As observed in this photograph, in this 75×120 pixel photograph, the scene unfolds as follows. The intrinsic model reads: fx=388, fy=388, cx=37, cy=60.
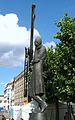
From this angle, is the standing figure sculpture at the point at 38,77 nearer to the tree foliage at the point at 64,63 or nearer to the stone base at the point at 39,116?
the stone base at the point at 39,116

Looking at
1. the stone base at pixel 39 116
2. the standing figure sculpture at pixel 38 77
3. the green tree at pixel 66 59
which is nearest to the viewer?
the stone base at pixel 39 116

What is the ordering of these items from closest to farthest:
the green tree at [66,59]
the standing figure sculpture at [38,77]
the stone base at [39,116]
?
the stone base at [39,116] < the standing figure sculpture at [38,77] < the green tree at [66,59]

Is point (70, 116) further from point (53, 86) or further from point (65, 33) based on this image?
point (65, 33)

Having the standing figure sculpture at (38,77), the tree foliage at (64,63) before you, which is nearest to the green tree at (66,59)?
the tree foliage at (64,63)

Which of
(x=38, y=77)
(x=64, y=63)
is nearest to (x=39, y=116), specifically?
(x=38, y=77)

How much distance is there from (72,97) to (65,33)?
4982 millimetres

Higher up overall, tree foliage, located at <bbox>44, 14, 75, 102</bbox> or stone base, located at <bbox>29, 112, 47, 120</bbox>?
tree foliage, located at <bbox>44, 14, 75, 102</bbox>

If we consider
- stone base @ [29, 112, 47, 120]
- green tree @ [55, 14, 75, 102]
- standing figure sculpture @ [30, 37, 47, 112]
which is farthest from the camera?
green tree @ [55, 14, 75, 102]

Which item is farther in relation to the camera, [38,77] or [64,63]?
[64,63]

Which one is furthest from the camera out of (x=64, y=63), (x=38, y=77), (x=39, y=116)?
(x=64, y=63)

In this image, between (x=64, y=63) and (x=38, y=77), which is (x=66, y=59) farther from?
(x=38, y=77)

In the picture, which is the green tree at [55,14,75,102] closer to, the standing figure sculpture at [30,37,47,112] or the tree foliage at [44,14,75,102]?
the tree foliage at [44,14,75,102]

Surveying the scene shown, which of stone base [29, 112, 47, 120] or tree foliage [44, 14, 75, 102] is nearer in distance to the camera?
stone base [29, 112, 47, 120]

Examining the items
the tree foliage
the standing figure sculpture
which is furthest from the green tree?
the standing figure sculpture
